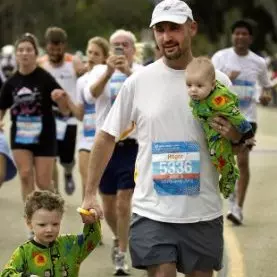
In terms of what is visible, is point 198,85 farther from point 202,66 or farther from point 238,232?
point 238,232

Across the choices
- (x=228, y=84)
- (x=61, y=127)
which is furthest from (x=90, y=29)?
(x=228, y=84)

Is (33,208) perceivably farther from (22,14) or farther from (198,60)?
(22,14)

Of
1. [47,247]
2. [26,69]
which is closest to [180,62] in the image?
[47,247]

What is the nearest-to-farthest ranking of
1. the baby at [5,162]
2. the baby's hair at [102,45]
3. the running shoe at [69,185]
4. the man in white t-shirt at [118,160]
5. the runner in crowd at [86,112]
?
the man in white t-shirt at [118,160]
the baby at [5,162]
the runner in crowd at [86,112]
the baby's hair at [102,45]
the running shoe at [69,185]

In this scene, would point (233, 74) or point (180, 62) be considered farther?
point (233, 74)

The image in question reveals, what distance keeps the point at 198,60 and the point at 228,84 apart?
15.6 inches

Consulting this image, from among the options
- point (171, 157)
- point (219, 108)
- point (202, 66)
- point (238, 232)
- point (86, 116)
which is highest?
point (202, 66)

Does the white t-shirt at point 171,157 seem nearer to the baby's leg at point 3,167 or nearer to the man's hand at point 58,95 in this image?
the man's hand at point 58,95

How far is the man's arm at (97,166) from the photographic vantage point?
6.05m

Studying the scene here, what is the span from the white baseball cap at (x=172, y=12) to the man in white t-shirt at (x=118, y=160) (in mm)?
2855

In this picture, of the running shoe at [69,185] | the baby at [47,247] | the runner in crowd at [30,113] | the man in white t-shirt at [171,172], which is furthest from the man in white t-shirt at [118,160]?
the running shoe at [69,185]

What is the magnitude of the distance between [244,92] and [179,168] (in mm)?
5937

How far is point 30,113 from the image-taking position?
416 inches

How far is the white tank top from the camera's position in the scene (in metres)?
12.8
